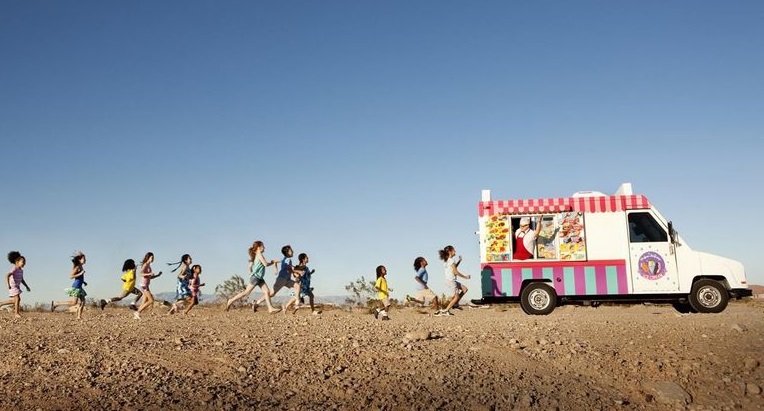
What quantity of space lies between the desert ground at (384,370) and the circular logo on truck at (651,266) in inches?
198

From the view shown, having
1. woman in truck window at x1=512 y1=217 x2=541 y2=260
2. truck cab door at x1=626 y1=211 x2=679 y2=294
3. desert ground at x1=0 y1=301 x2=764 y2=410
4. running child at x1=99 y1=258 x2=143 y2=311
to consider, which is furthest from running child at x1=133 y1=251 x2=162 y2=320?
truck cab door at x1=626 y1=211 x2=679 y2=294

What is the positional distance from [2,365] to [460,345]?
4897mm

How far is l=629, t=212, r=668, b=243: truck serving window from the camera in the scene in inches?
522

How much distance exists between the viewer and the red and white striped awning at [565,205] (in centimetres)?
1336

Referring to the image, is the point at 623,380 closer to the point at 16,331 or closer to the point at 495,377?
the point at 495,377

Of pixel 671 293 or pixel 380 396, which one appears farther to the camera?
pixel 671 293

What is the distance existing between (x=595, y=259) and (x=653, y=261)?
1257 mm

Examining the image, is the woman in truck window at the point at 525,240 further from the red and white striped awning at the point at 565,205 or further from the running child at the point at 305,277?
the running child at the point at 305,277

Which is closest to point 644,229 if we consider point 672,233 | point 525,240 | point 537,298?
point 672,233

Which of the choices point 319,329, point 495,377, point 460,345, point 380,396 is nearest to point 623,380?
point 495,377

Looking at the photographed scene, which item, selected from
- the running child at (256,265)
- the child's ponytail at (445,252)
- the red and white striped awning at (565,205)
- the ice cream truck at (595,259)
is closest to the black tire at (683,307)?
the ice cream truck at (595,259)

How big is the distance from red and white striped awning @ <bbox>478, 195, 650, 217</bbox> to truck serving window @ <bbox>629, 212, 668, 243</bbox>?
25 centimetres

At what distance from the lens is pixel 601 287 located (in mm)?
13266

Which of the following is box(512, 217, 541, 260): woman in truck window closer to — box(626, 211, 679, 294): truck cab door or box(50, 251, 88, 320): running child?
box(626, 211, 679, 294): truck cab door
